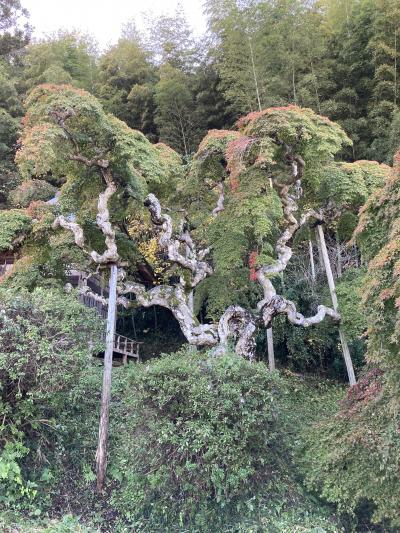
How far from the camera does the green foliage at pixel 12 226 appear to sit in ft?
21.6

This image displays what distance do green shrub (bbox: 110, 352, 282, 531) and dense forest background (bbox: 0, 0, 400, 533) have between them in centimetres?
2

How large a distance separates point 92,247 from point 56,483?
13.6 feet

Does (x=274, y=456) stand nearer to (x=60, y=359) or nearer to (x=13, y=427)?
(x=60, y=359)

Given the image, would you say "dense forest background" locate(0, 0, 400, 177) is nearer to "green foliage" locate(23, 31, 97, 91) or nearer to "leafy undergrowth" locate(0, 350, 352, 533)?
"green foliage" locate(23, 31, 97, 91)

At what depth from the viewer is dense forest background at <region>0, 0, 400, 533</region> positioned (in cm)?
396

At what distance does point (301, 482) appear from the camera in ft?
14.4

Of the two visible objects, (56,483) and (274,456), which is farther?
(56,483)

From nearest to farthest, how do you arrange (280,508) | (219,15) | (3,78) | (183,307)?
1. (280,508)
2. (183,307)
3. (219,15)
4. (3,78)

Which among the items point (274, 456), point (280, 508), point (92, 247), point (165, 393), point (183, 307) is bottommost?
point (280, 508)

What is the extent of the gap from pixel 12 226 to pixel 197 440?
4.62 m

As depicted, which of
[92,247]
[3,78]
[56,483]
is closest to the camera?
[56,483]

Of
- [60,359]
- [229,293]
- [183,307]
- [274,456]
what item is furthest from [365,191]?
[60,359]

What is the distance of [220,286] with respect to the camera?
8023 mm

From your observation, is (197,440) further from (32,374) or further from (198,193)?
(198,193)
